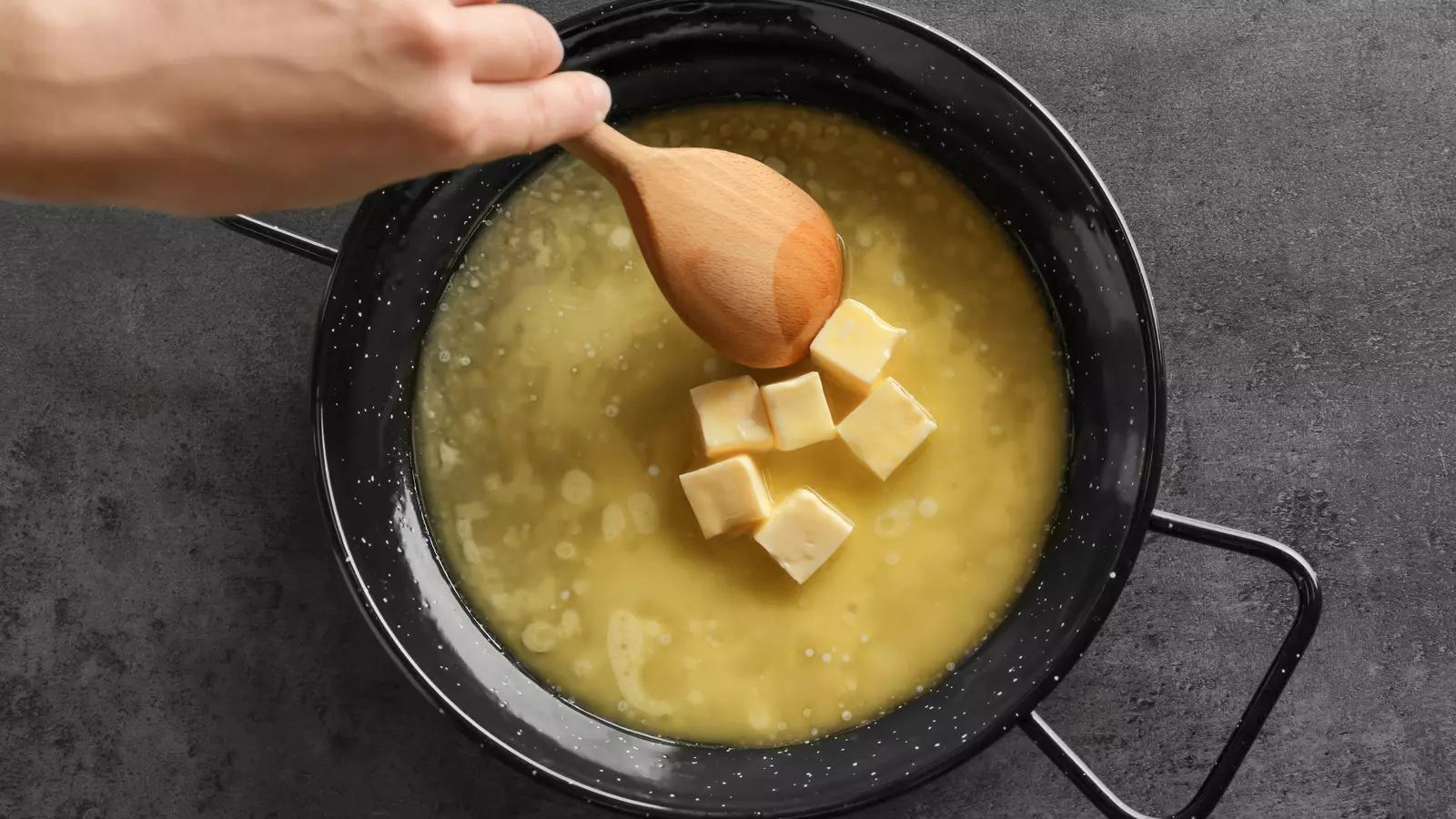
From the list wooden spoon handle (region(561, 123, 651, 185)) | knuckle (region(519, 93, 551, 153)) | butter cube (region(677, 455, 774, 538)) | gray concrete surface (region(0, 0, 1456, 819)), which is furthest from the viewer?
gray concrete surface (region(0, 0, 1456, 819))

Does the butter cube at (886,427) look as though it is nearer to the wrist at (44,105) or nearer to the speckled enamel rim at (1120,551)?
the speckled enamel rim at (1120,551)

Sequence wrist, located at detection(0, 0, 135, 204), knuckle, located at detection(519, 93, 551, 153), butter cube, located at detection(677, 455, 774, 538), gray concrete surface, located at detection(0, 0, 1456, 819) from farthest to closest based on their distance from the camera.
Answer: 1. gray concrete surface, located at detection(0, 0, 1456, 819)
2. butter cube, located at detection(677, 455, 774, 538)
3. knuckle, located at detection(519, 93, 551, 153)
4. wrist, located at detection(0, 0, 135, 204)

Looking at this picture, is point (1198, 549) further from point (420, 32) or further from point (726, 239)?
point (420, 32)

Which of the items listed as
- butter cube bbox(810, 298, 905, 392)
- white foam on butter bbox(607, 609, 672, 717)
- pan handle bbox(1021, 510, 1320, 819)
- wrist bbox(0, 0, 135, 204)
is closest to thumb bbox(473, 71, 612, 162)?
wrist bbox(0, 0, 135, 204)

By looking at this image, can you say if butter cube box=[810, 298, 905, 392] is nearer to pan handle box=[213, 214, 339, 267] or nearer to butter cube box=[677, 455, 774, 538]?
butter cube box=[677, 455, 774, 538]

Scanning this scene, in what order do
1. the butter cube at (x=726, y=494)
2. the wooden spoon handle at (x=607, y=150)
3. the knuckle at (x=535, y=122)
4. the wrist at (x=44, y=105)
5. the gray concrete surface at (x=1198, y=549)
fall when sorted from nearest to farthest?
the wrist at (x=44, y=105), the knuckle at (x=535, y=122), the wooden spoon handle at (x=607, y=150), the butter cube at (x=726, y=494), the gray concrete surface at (x=1198, y=549)

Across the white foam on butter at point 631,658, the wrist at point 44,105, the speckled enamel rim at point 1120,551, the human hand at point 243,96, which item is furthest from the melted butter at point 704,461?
the wrist at point 44,105

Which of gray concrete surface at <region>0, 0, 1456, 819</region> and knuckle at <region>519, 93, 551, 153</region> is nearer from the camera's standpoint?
knuckle at <region>519, 93, 551, 153</region>

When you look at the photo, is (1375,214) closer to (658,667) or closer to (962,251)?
(962,251)
